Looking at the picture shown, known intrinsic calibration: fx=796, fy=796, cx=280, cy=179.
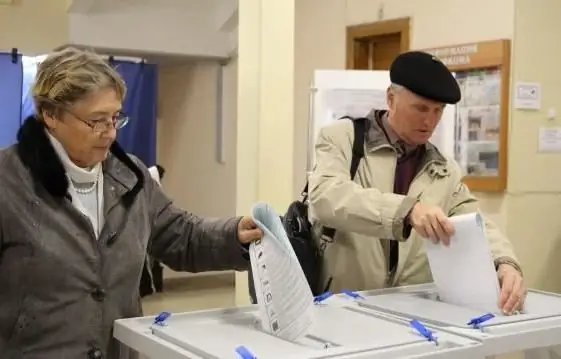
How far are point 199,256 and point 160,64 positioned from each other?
504 cm

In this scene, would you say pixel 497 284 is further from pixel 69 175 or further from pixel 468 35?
pixel 468 35

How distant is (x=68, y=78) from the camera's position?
4.98 ft

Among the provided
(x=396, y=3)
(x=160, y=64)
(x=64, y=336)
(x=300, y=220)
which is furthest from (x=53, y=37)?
(x=64, y=336)

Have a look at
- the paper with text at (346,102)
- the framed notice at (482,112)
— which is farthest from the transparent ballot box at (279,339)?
the framed notice at (482,112)

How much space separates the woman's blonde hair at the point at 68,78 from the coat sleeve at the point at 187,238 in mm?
260

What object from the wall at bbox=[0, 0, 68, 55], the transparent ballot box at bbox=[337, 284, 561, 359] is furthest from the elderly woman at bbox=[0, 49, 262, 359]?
the wall at bbox=[0, 0, 68, 55]

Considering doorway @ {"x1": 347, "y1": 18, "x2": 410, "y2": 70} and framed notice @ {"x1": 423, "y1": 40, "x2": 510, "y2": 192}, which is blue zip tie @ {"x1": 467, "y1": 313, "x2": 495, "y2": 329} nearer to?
framed notice @ {"x1": 423, "y1": 40, "x2": 510, "y2": 192}

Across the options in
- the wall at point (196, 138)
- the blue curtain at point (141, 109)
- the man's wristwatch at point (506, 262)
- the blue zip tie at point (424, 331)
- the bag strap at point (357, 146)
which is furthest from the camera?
the wall at point (196, 138)

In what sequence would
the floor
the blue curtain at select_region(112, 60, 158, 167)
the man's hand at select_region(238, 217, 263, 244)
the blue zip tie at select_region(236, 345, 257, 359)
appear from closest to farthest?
the blue zip tie at select_region(236, 345, 257, 359), the man's hand at select_region(238, 217, 263, 244), the blue curtain at select_region(112, 60, 158, 167), the floor

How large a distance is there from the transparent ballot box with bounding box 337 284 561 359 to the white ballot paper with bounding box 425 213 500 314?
29mm

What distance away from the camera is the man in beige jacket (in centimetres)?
183

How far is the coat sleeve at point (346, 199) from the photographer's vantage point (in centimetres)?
168

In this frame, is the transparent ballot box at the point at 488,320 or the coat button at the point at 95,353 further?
the coat button at the point at 95,353

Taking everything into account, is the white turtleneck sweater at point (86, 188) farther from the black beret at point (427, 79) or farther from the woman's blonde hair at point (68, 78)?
the black beret at point (427, 79)
